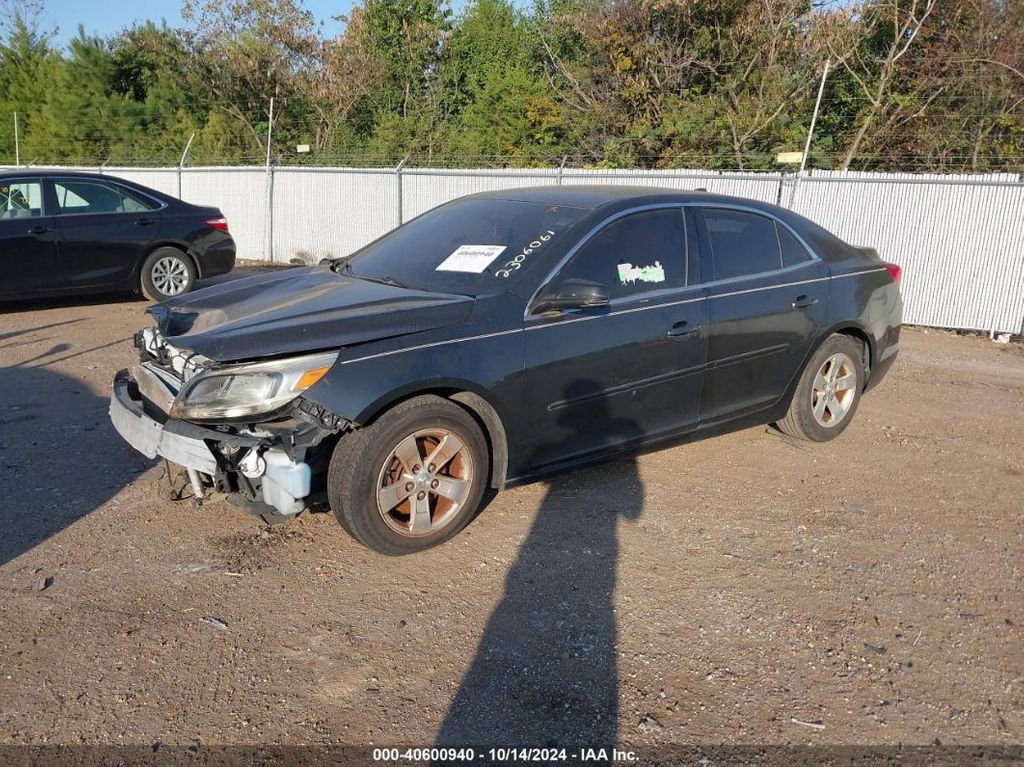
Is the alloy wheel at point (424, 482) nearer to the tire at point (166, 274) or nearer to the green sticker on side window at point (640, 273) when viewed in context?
the green sticker on side window at point (640, 273)

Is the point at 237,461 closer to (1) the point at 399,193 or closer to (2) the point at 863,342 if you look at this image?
(2) the point at 863,342

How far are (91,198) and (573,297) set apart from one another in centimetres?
735

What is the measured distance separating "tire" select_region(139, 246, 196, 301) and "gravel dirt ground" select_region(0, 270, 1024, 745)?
15.3 feet

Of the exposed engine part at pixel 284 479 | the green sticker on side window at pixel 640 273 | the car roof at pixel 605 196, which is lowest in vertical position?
the exposed engine part at pixel 284 479

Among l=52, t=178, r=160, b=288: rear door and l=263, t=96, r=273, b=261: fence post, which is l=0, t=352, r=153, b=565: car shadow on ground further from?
A: l=263, t=96, r=273, b=261: fence post

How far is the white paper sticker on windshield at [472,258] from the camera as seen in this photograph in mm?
4465

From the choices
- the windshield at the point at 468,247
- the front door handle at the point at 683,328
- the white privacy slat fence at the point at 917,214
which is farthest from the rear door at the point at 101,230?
the front door handle at the point at 683,328

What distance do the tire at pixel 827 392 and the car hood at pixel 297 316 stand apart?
2.56 m

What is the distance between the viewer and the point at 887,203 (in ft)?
34.5

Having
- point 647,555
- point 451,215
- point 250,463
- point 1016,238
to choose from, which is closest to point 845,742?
point 647,555

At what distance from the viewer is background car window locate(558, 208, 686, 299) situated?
4.43 metres

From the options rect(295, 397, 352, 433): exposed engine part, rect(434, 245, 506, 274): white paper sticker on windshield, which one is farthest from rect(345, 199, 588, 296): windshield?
rect(295, 397, 352, 433): exposed engine part

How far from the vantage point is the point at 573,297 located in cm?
414

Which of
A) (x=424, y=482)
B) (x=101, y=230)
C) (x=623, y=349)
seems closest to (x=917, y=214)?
(x=623, y=349)
